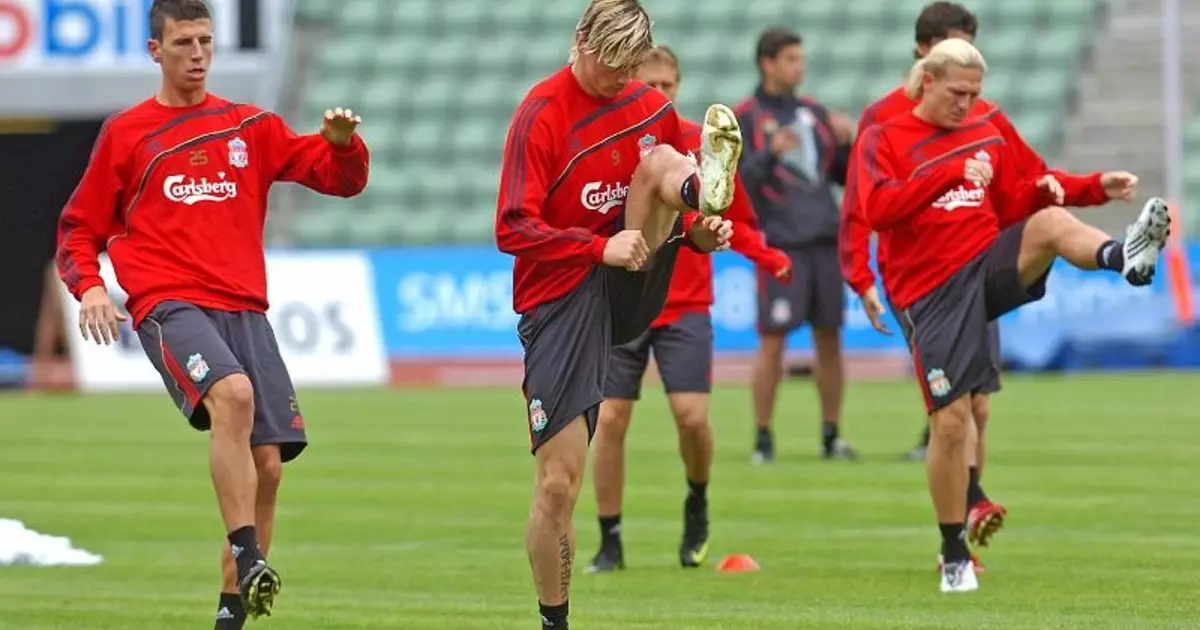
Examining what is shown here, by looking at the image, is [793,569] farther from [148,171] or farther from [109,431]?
[109,431]

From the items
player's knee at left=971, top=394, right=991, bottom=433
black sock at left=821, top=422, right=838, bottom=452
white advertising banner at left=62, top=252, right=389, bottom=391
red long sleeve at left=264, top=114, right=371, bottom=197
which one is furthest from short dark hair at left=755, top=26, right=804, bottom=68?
white advertising banner at left=62, top=252, right=389, bottom=391

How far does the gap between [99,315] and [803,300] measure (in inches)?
331

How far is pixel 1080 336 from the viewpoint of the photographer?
2384 centimetres

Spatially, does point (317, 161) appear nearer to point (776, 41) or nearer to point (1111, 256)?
point (1111, 256)

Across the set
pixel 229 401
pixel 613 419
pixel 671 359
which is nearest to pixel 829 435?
pixel 671 359

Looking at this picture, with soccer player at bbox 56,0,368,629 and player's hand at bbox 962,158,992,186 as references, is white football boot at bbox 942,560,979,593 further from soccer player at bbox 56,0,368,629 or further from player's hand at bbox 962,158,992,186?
soccer player at bbox 56,0,368,629

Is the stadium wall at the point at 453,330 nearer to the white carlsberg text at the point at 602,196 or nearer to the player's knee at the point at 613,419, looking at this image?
the player's knee at the point at 613,419

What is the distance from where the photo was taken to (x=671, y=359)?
445 inches

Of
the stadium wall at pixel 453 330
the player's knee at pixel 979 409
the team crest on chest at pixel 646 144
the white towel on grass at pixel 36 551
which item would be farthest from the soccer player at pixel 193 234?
the stadium wall at pixel 453 330

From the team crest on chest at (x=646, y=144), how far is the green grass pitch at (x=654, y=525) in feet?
6.38

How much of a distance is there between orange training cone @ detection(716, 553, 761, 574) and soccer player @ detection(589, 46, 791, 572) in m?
0.19

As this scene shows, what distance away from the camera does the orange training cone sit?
10766 mm

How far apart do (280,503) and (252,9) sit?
1501 cm

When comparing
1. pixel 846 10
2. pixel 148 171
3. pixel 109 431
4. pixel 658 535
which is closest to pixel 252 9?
pixel 846 10
